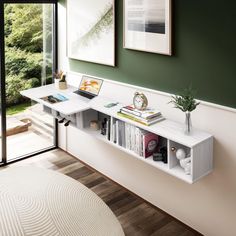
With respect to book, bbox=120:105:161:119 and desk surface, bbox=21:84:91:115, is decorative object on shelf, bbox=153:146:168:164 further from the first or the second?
desk surface, bbox=21:84:91:115

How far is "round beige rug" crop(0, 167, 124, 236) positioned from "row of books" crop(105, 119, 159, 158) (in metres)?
0.75

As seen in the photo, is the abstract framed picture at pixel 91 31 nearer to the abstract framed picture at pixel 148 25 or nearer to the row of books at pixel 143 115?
the abstract framed picture at pixel 148 25

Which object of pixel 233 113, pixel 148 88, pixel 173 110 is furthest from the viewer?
pixel 148 88

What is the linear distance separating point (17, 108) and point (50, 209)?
2.34 m

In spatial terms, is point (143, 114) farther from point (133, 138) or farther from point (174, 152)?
point (174, 152)

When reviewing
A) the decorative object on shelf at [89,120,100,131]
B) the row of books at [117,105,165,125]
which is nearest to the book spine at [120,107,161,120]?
the row of books at [117,105,165,125]

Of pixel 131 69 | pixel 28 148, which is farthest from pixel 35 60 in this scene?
pixel 131 69

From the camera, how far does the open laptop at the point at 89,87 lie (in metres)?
3.36

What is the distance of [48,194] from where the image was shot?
191 cm

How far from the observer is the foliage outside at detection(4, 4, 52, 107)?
365cm

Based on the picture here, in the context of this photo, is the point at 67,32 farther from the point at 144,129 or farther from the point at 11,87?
the point at 144,129

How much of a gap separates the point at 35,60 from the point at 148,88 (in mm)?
1600

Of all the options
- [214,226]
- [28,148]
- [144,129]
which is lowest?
[214,226]

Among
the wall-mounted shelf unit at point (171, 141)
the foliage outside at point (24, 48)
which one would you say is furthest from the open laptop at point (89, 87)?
the foliage outside at point (24, 48)
